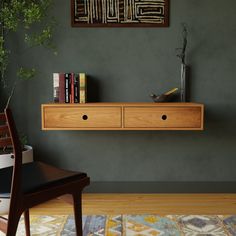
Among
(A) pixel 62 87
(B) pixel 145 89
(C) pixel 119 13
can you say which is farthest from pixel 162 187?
(C) pixel 119 13

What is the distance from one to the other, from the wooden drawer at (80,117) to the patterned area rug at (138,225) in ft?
2.13

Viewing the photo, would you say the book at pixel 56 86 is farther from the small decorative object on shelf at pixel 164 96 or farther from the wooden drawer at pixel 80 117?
the small decorative object on shelf at pixel 164 96

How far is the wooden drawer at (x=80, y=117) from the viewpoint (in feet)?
8.80

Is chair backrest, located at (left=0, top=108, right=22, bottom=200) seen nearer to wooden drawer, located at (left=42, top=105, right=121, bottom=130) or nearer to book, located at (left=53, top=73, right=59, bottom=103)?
wooden drawer, located at (left=42, top=105, right=121, bottom=130)

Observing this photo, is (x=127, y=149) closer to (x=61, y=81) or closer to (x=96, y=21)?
(x=61, y=81)

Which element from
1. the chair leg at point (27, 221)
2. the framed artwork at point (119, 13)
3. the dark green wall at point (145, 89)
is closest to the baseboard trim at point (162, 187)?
the dark green wall at point (145, 89)

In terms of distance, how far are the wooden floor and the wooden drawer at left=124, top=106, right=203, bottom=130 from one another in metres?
0.58

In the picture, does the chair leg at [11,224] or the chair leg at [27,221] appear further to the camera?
the chair leg at [27,221]

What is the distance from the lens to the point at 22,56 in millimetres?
3027

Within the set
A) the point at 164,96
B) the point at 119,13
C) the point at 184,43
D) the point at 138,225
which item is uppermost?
the point at 119,13

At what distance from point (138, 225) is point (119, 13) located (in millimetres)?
1672

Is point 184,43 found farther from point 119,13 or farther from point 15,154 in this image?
point 15,154

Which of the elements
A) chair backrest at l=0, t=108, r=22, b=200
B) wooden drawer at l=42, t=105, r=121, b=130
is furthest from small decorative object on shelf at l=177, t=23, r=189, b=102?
chair backrest at l=0, t=108, r=22, b=200

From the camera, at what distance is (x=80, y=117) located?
2.69 m
